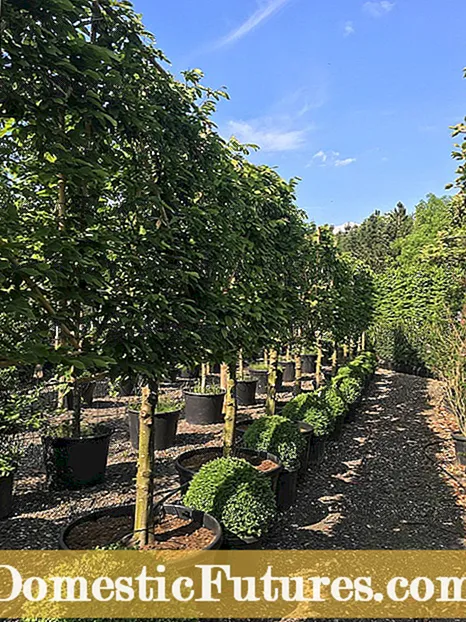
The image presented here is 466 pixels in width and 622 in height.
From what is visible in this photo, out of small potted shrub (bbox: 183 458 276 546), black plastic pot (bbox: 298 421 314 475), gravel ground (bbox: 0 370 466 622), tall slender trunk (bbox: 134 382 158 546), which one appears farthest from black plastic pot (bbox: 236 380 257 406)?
tall slender trunk (bbox: 134 382 158 546)

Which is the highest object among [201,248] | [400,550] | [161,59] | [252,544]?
[161,59]

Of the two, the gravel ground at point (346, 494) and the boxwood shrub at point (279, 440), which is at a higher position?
the boxwood shrub at point (279, 440)

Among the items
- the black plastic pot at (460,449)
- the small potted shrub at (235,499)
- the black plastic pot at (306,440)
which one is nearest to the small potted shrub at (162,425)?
the black plastic pot at (306,440)

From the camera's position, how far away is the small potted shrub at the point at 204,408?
27.1 ft

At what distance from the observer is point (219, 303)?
2717 mm

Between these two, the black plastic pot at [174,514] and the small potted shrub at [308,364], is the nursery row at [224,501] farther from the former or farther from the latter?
the small potted shrub at [308,364]

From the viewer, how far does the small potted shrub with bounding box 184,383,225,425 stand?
8.25 metres

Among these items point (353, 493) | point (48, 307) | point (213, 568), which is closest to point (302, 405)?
point (353, 493)

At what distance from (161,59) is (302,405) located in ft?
15.0

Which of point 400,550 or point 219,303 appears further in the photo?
point 400,550

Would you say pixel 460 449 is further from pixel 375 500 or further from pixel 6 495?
pixel 6 495

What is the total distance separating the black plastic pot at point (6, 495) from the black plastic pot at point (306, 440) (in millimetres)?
2987

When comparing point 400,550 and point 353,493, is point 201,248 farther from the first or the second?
point 353,493

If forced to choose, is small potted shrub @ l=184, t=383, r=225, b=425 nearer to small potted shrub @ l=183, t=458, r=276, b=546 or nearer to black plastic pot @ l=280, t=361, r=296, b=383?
small potted shrub @ l=183, t=458, r=276, b=546
